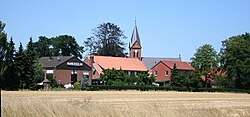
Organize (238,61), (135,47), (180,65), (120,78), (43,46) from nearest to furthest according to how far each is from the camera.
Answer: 1. (238,61)
2. (120,78)
3. (180,65)
4. (135,47)
5. (43,46)

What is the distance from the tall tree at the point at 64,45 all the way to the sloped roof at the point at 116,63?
25227 mm

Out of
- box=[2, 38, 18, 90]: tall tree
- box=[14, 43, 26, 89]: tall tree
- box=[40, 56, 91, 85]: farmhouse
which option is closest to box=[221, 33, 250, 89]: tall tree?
box=[40, 56, 91, 85]: farmhouse

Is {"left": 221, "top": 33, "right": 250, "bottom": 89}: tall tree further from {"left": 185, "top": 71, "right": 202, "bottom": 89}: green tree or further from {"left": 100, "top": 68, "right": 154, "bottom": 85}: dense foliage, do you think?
{"left": 100, "top": 68, "right": 154, "bottom": 85}: dense foliage

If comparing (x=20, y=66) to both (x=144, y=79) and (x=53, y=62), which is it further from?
(x=53, y=62)

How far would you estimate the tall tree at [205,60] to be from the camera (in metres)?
101

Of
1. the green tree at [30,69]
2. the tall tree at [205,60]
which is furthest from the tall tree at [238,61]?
the green tree at [30,69]

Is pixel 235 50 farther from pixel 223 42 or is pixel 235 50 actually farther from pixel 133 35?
pixel 133 35

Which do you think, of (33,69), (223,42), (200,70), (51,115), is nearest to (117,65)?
(200,70)

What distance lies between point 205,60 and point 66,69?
3296 centimetres

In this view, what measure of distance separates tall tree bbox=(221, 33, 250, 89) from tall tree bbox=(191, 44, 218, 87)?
6.07 meters

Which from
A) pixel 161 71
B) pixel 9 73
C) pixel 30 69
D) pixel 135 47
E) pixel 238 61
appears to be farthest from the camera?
pixel 135 47

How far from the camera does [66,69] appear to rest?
102m

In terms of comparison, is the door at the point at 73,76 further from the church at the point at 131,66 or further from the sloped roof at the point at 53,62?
the church at the point at 131,66

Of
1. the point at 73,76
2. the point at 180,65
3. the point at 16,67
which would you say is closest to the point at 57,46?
the point at 73,76
